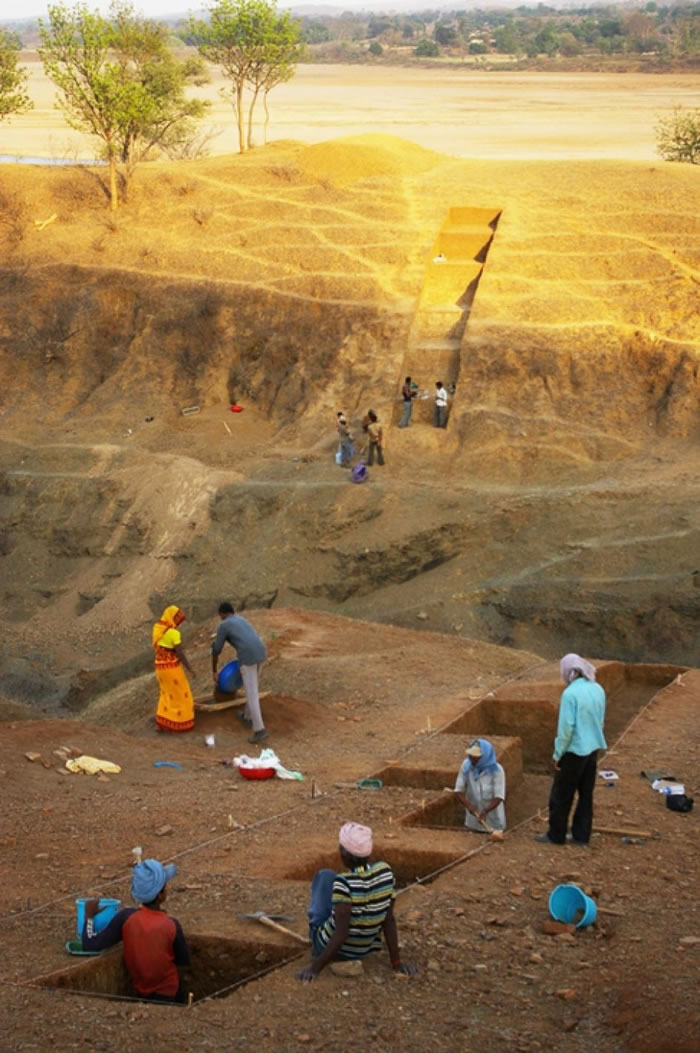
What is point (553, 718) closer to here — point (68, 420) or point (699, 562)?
point (699, 562)

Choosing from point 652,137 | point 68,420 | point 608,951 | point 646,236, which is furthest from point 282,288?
point 652,137

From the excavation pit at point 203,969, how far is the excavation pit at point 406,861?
1.40 metres

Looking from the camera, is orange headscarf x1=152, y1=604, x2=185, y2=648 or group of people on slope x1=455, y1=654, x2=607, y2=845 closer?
group of people on slope x1=455, y1=654, x2=607, y2=845

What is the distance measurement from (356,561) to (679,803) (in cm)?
1227

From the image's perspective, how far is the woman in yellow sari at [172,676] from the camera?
41.3ft

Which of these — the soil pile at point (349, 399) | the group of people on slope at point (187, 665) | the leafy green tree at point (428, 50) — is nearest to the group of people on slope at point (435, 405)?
the soil pile at point (349, 399)

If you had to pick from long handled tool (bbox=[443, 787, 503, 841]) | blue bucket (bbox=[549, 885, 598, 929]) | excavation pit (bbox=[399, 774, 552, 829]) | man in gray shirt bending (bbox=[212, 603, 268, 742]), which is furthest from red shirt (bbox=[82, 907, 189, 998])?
man in gray shirt bending (bbox=[212, 603, 268, 742])

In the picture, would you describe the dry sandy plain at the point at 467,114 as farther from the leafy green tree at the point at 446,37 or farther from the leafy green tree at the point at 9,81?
the leafy green tree at the point at 446,37

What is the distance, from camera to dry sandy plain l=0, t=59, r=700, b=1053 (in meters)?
7.32

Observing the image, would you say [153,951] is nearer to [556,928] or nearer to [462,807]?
[556,928]

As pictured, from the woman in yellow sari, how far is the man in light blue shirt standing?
15.5ft

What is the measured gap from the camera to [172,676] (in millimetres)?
12672

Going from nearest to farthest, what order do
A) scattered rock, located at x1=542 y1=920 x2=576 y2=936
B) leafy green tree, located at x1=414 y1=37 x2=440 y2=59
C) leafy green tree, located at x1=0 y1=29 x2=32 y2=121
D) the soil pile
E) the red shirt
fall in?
the red shirt
scattered rock, located at x1=542 y1=920 x2=576 y2=936
the soil pile
leafy green tree, located at x1=0 y1=29 x2=32 y2=121
leafy green tree, located at x1=414 y1=37 x2=440 y2=59

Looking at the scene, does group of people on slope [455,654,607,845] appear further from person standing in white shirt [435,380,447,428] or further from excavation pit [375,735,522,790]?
person standing in white shirt [435,380,447,428]
